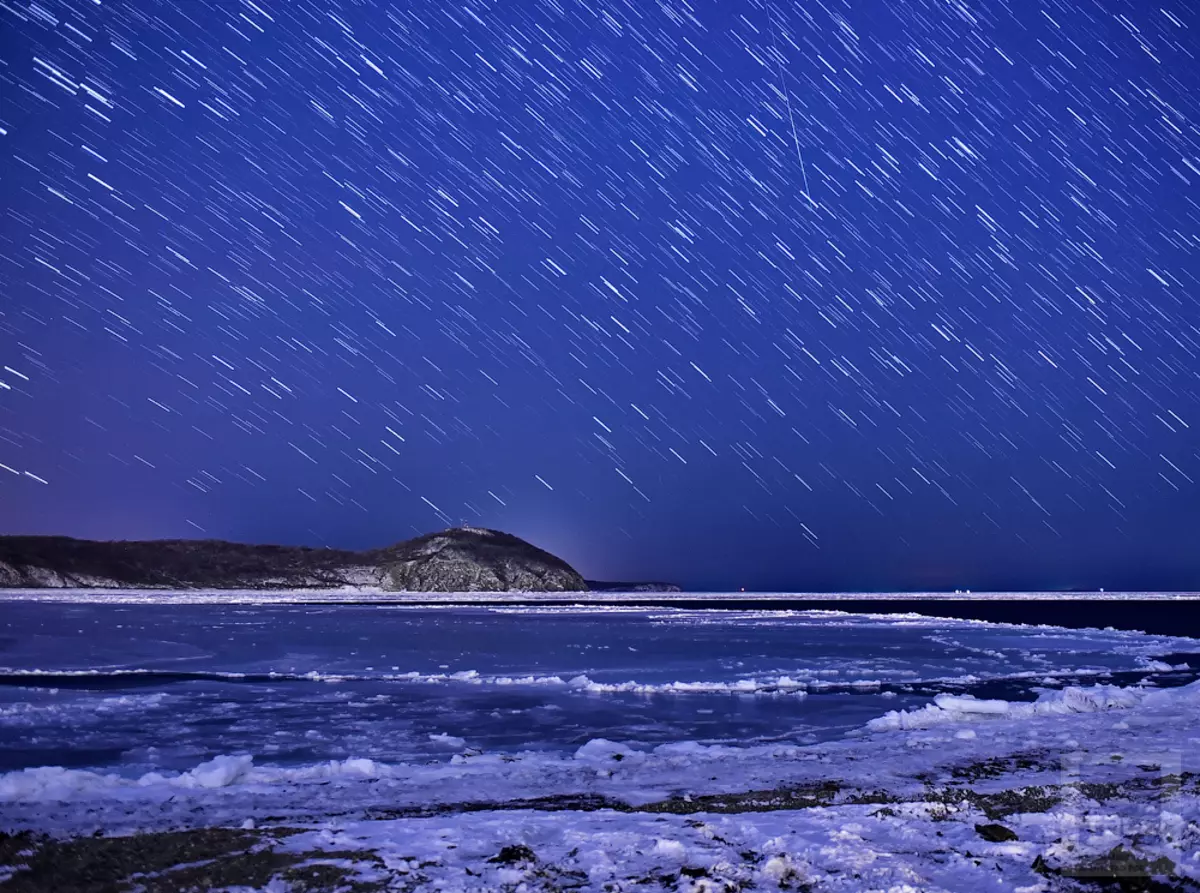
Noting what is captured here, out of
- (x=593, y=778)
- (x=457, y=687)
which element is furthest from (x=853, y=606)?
(x=593, y=778)

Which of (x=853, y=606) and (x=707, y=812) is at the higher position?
(x=707, y=812)

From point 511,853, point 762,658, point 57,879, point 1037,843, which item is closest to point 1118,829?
point 1037,843

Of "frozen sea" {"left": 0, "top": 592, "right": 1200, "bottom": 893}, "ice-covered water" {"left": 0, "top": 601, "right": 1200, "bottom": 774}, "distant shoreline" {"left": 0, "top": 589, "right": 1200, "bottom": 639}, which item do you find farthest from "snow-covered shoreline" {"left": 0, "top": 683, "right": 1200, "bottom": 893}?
"distant shoreline" {"left": 0, "top": 589, "right": 1200, "bottom": 639}

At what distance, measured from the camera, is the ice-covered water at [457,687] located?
12.9m

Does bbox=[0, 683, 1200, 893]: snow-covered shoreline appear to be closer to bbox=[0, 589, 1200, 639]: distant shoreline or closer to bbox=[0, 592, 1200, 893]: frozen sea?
bbox=[0, 592, 1200, 893]: frozen sea

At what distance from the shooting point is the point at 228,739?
42.2 ft

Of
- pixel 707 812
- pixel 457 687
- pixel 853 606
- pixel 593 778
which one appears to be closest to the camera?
pixel 707 812

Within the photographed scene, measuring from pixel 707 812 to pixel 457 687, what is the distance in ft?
39.5

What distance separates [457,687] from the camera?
766 inches

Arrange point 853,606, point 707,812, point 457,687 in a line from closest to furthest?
point 707,812 → point 457,687 → point 853,606

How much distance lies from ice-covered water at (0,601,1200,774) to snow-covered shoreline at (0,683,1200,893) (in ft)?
5.32

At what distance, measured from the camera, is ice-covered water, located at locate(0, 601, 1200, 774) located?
1291 centimetres

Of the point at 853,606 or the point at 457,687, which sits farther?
the point at 853,606

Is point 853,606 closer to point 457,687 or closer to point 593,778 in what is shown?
point 457,687
